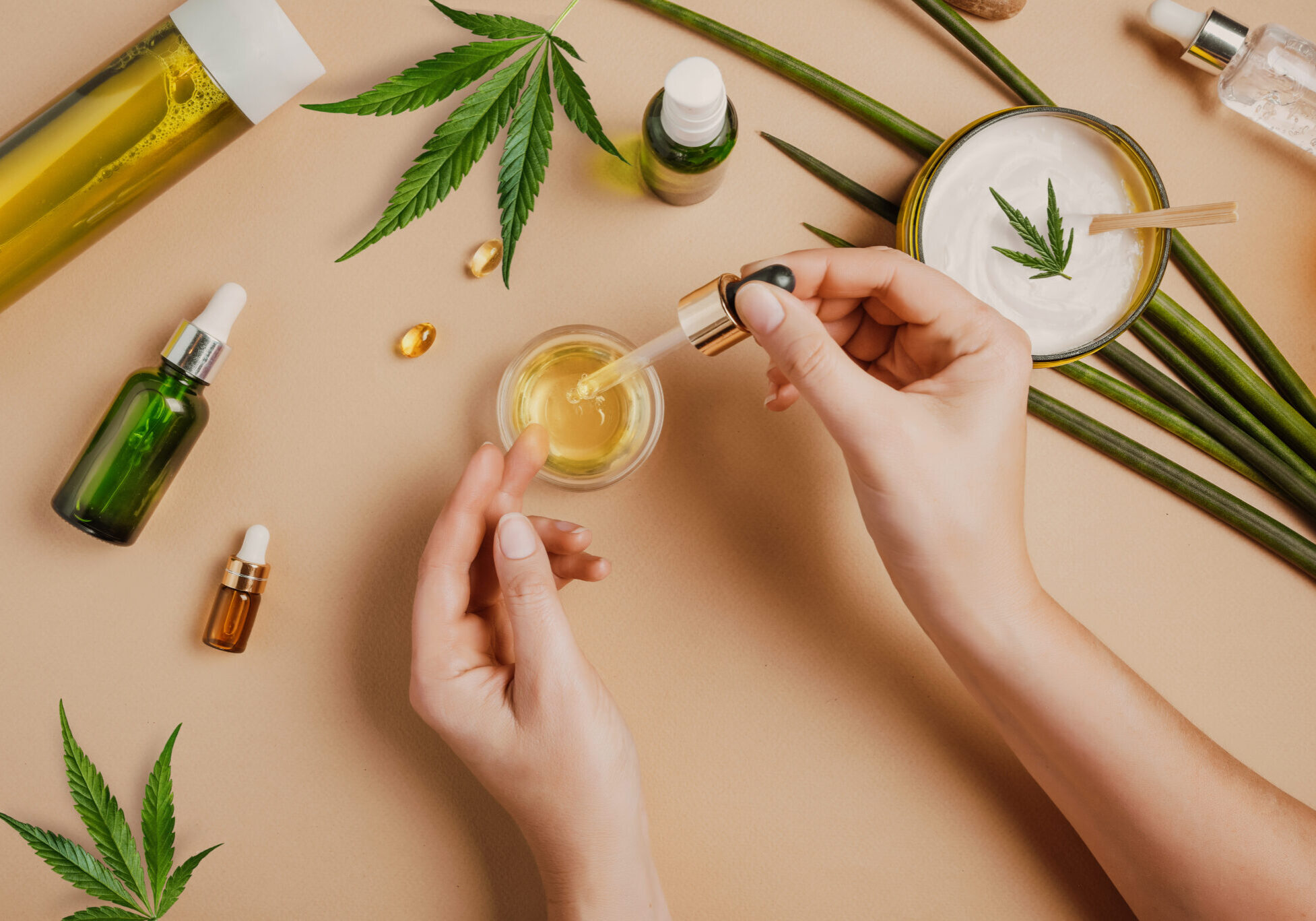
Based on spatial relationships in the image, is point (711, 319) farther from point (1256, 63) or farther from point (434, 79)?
point (1256, 63)

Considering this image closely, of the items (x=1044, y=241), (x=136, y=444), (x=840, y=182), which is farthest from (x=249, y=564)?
(x=1044, y=241)

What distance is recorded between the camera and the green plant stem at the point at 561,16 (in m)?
0.83

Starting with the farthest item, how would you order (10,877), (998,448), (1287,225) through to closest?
(1287,225) → (10,877) → (998,448)

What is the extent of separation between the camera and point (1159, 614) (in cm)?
91

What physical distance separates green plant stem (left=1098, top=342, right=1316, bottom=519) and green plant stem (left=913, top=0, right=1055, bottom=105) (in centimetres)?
29

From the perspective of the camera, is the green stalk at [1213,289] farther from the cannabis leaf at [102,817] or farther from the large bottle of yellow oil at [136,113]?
the cannabis leaf at [102,817]

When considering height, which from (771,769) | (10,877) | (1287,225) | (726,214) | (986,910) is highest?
(726,214)

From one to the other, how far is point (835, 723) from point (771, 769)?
0.09m

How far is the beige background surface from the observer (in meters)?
0.84

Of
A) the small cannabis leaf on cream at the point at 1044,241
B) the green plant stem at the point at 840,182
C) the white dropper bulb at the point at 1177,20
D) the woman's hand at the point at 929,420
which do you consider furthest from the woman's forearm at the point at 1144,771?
the white dropper bulb at the point at 1177,20

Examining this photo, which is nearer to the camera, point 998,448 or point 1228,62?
point 998,448

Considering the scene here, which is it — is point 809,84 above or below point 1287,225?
above

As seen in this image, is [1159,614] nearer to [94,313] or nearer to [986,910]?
[986,910]

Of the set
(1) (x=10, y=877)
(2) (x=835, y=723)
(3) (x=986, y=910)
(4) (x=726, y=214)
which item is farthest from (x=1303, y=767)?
(1) (x=10, y=877)
